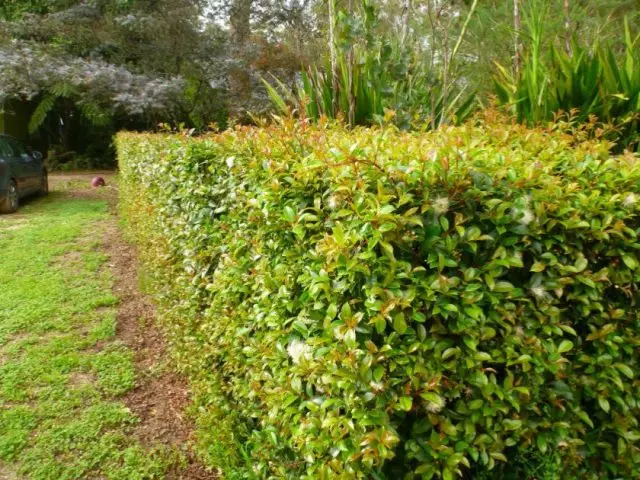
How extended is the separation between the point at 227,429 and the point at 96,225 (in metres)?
7.50

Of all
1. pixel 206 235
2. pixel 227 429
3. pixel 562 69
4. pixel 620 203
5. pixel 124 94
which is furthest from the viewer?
pixel 124 94

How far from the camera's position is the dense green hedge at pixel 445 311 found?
64.1 inches

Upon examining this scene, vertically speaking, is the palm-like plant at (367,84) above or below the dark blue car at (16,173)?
above

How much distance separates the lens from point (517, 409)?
5.66 feet

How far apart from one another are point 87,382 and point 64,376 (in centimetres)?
22

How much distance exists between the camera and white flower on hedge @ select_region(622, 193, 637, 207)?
72.2 inches

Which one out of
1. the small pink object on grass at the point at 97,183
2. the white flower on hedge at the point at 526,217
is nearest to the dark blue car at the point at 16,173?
the small pink object on grass at the point at 97,183

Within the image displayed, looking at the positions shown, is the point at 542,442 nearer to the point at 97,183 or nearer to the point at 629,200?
the point at 629,200

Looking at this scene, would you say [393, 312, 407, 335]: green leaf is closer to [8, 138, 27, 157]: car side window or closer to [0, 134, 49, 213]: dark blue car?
[0, 134, 49, 213]: dark blue car

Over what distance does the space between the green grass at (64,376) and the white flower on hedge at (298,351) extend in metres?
1.47

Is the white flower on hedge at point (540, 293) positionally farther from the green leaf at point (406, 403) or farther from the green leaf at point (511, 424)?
the green leaf at point (406, 403)

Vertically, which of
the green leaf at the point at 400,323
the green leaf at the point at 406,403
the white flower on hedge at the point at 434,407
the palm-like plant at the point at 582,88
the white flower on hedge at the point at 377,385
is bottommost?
the white flower on hedge at the point at 434,407

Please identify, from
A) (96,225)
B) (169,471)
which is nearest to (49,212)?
(96,225)

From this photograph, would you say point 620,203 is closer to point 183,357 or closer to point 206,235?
point 206,235
